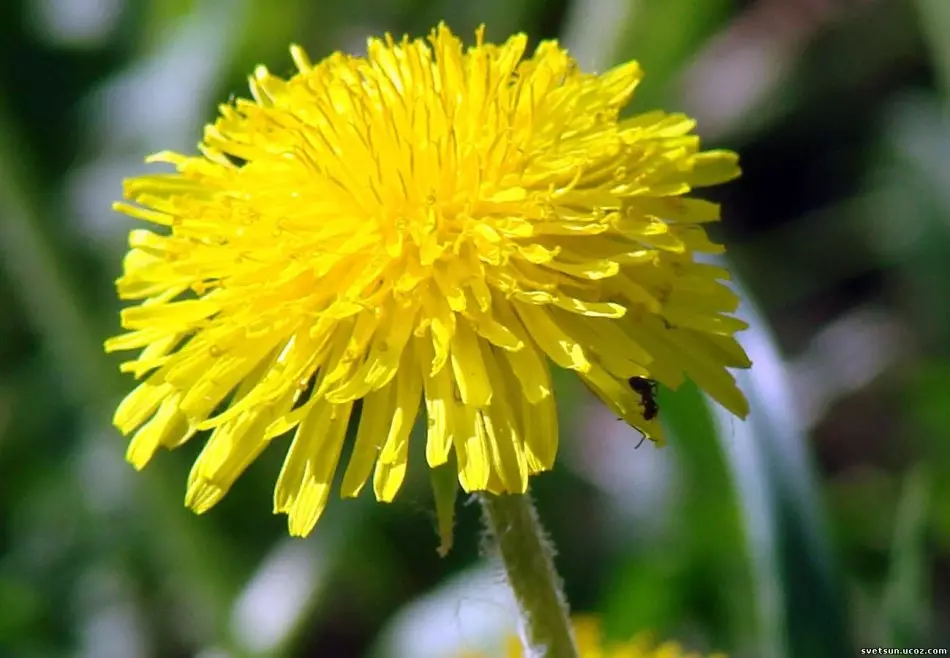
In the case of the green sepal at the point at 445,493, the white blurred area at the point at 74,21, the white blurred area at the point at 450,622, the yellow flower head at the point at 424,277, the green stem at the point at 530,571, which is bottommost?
the white blurred area at the point at 450,622

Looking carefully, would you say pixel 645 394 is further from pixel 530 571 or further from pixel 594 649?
pixel 594 649

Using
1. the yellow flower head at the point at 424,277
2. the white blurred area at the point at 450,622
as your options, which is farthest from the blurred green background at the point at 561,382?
the yellow flower head at the point at 424,277

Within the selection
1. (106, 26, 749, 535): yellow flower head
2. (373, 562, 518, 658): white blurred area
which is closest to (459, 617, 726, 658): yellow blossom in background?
(373, 562, 518, 658): white blurred area

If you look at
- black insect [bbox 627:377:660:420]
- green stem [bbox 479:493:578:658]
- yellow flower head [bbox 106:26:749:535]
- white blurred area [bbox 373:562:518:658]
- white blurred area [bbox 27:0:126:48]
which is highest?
white blurred area [bbox 27:0:126:48]

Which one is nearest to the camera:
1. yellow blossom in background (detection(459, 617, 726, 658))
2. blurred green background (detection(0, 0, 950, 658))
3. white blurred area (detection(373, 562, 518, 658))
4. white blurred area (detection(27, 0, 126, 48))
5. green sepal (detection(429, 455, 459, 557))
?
green sepal (detection(429, 455, 459, 557))

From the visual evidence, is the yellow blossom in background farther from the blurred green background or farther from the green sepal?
the green sepal

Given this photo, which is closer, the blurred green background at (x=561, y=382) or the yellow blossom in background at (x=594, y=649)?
the yellow blossom in background at (x=594, y=649)

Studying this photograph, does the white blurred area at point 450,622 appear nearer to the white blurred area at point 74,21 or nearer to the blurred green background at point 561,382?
the blurred green background at point 561,382
